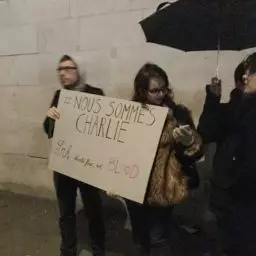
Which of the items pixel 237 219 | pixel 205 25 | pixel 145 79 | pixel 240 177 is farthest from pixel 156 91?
pixel 237 219

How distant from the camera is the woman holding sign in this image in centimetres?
234

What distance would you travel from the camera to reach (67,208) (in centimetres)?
295

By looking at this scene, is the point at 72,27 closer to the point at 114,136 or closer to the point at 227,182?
the point at 114,136

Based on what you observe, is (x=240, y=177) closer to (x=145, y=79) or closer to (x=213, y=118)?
(x=213, y=118)

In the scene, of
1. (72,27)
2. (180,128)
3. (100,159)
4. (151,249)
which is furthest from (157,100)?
(72,27)

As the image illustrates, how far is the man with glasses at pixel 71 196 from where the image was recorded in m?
2.90

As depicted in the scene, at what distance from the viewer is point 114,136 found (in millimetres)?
2551

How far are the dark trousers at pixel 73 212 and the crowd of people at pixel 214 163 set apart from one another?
0.42 m

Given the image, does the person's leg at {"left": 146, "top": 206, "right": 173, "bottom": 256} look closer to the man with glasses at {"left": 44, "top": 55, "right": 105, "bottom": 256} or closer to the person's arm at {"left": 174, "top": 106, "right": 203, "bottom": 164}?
the person's arm at {"left": 174, "top": 106, "right": 203, "bottom": 164}

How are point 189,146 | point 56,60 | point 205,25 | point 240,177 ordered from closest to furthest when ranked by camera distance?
point 240,177
point 189,146
point 205,25
point 56,60

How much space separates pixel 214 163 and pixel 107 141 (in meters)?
0.61

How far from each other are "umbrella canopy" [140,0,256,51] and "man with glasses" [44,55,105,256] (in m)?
0.56

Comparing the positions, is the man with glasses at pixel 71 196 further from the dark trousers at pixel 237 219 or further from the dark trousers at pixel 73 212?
the dark trousers at pixel 237 219

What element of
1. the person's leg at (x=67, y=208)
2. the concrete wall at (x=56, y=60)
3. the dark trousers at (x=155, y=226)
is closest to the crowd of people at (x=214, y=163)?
the dark trousers at (x=155, y=226)
